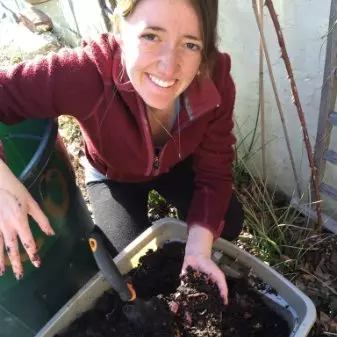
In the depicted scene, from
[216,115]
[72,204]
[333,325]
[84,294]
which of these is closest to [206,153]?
[216,115]

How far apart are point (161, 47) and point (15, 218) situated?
1.72ft

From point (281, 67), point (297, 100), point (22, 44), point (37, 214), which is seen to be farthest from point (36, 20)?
point (37, 214)

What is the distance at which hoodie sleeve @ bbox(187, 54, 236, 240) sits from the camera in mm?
1431

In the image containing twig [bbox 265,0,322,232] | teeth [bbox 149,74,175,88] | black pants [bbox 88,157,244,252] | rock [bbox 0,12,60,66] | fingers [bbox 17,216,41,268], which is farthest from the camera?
rock [bbox 0,12,60,66]

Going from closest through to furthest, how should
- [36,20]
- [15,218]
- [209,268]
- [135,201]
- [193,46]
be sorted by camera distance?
[15,218] < [193,46] < [209,268] < [135,201] < [36,20]

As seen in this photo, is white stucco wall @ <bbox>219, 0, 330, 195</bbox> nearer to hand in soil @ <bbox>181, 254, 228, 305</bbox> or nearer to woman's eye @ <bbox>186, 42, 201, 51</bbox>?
woman's eye @ <bbox>186, 42, 201, 51</bbox>

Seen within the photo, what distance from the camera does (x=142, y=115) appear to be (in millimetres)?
1356

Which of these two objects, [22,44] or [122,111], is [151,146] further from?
[22,44]

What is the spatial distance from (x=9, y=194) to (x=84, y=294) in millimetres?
371

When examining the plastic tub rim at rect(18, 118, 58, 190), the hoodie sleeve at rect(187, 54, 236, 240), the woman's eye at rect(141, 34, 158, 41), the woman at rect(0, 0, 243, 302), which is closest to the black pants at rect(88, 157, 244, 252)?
the woman at rect(0, 0, 243, 302)

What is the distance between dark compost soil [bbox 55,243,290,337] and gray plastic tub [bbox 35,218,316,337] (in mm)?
27

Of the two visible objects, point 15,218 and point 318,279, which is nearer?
point 15,218

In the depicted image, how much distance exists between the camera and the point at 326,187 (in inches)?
68.6

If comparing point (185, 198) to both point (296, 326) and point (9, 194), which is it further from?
point (9, 194)
